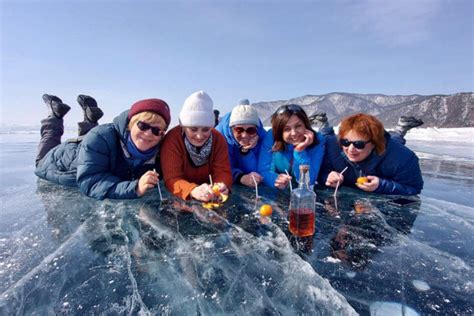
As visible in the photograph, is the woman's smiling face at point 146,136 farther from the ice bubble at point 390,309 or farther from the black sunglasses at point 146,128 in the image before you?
the ice bubble at point 390,309

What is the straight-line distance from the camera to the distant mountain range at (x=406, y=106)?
84.8 feet

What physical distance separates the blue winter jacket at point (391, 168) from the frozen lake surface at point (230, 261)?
1.11 feet

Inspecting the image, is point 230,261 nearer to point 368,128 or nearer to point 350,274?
point 350,274

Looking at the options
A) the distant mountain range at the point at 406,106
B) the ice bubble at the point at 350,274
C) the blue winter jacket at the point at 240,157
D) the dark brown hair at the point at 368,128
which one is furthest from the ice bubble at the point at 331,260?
the distant mountain range at the point at 406,106

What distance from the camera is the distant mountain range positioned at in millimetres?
25833

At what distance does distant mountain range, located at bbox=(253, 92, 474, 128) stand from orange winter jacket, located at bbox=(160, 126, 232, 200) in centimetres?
514

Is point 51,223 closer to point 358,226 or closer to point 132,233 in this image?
point 132,233

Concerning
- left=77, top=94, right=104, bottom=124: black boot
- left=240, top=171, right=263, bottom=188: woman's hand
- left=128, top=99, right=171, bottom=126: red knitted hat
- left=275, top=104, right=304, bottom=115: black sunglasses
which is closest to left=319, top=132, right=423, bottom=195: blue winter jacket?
left=275, top=104, right=304, bottom=115: black sunglasses

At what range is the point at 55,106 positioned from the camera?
15.1 ft

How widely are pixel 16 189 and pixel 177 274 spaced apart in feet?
11.5

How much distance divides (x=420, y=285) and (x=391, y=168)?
182 centimetres

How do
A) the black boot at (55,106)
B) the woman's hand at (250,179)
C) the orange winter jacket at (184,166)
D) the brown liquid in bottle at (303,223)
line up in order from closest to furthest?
the brown liquid in bottle at (303,223)
the orange winter jacket at (184,166)
the woman's hand at (250,179)
the black boot at (55,106)

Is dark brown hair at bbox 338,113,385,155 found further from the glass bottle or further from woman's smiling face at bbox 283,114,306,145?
the glass bottle

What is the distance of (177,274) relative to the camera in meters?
1.36
